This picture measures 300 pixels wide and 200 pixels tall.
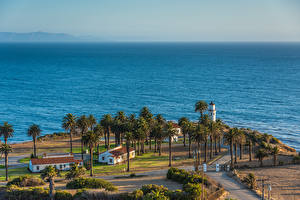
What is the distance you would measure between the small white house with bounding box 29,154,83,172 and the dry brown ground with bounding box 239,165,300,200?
3172 cm

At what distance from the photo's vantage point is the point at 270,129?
9094cm

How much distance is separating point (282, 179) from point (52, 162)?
1594 inches

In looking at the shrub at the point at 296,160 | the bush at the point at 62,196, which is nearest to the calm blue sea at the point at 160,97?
the shrub at the point at 296,160

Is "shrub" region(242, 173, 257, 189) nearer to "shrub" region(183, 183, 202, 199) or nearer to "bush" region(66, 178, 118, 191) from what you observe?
"shrub" region(183, 183, 202, 199)

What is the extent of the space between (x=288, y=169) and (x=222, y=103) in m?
66.5

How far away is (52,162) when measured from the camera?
60406 millimetres

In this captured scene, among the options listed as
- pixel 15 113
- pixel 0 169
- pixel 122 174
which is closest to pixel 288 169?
pixel 122 174

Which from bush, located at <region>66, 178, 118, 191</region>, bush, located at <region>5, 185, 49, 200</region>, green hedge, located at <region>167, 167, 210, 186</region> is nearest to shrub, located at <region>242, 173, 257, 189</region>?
green hedge, located at <region>167, 167, 210, 186</region>

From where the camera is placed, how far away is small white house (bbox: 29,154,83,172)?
2328 inches

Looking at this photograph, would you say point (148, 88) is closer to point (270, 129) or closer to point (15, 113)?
point (15, 113)

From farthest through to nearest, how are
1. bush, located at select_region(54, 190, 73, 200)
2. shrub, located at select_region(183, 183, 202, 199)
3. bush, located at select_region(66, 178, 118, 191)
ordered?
1. bush, located at select_region(66, 178, 118, 191)
2. bush, located at select_region(54, 190, 73, 200)
3. shrub, located at select_region(183, 183, 202, 199)

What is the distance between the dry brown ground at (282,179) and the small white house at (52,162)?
104 feet

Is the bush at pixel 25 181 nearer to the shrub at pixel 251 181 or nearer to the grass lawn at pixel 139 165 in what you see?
the grass lawn at pixel 139 165

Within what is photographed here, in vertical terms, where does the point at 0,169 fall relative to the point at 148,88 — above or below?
below
